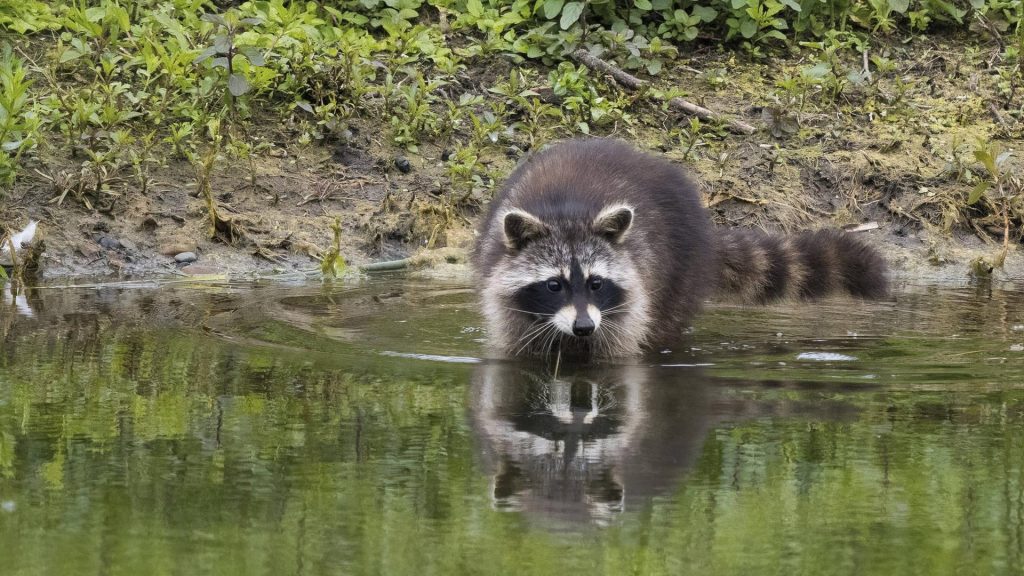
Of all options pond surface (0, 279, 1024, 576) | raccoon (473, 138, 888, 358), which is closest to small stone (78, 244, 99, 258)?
pond surface (0, 279, 1024, 576)

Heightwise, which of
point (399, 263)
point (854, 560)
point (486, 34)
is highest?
point (486, 34)

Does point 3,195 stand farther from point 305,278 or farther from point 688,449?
point 688,449

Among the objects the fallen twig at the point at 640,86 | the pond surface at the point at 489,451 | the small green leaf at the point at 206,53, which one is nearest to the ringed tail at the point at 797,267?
the pond surface at the point at 489,451

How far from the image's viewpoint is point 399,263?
762 cm

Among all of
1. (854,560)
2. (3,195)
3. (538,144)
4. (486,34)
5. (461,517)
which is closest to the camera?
(854,560)

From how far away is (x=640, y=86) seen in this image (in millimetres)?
8641

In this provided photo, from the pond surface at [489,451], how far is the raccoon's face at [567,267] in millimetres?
266

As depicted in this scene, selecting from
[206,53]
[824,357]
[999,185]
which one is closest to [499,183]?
[206,53]

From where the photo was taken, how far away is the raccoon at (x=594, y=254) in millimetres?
5617

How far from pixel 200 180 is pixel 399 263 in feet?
3.76

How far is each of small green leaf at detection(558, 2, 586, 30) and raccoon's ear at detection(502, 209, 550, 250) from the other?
10.8 feet

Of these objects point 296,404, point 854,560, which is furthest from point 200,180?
point 854,560

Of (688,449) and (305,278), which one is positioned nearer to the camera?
(688,449)

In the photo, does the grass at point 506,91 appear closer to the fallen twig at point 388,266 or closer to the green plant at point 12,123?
the green plant at point 12,123
